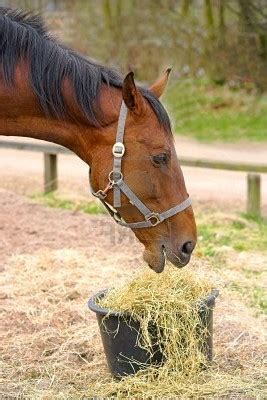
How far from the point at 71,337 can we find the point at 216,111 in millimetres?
13268

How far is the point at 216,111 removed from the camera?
677 inches

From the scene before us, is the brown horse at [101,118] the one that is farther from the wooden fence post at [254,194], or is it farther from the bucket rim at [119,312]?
the wooden fence post at [254,194]

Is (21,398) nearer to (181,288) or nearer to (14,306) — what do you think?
(181,288)

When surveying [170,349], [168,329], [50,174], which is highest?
[50,174]

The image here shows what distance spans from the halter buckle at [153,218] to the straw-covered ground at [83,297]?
83 centimetres

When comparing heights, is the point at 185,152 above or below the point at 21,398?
above

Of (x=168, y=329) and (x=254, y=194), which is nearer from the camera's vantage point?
(x=168, y=329)

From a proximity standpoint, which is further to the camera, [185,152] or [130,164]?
[185,152]

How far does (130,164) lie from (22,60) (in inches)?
28.1

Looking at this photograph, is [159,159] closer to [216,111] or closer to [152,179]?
[152,179]

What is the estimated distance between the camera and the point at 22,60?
346 centimetres

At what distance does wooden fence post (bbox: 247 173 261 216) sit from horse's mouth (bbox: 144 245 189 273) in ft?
16.6

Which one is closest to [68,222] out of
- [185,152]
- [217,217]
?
[217,217]

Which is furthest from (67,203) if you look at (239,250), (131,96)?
(131,96)
